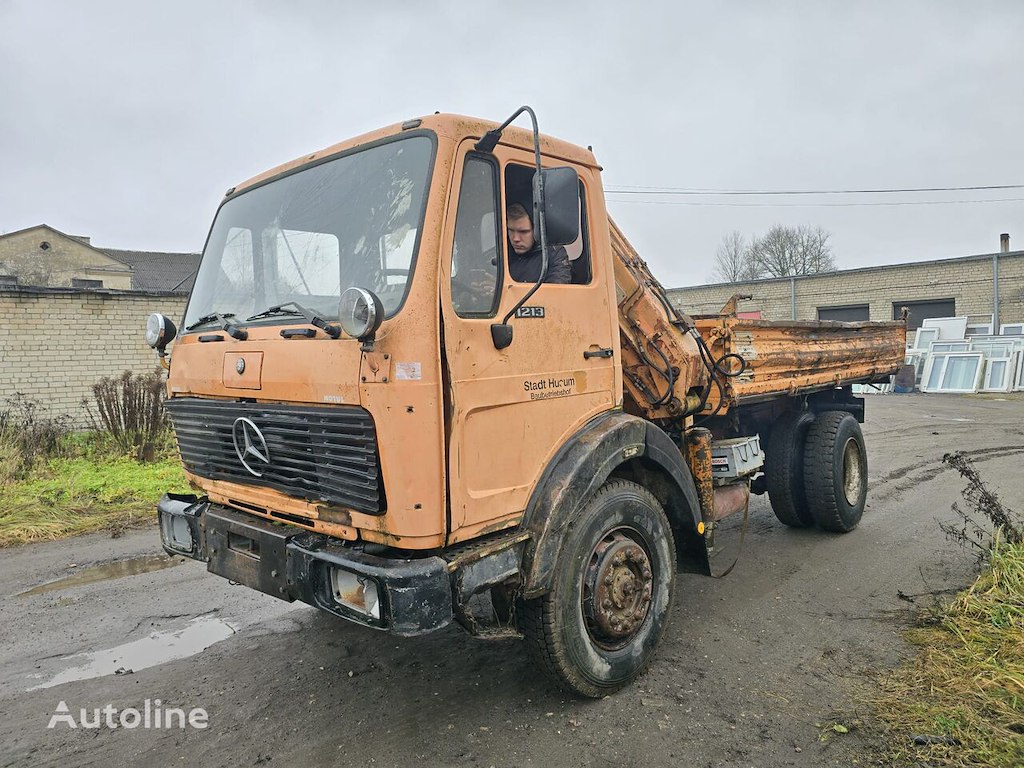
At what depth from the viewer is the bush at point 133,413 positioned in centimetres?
944

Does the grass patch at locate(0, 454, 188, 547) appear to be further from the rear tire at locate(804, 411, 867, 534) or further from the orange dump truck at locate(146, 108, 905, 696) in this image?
the rear tire at locate(804, 411, 867, 534)

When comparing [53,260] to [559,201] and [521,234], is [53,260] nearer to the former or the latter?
[521,234]

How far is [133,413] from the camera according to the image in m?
9.56

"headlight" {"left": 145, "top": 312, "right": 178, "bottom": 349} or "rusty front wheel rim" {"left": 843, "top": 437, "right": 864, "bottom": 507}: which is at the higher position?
"headlight" {"left": 145, "top": 312, "right": 178, "bottom": 349}

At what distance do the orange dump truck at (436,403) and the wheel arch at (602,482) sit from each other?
0.01 m

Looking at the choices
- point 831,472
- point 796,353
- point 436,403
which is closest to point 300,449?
point 436,403

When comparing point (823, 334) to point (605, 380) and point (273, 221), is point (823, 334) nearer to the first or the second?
point (605, 380)

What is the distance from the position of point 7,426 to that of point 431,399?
902 cm

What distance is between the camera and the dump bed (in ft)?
13.3

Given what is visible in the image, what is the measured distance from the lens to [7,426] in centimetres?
907

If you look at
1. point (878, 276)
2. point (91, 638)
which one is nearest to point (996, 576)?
point (91, 638)

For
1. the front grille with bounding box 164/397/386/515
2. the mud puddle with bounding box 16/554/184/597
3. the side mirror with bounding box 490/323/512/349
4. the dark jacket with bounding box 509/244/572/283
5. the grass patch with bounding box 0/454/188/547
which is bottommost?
the mud puddle with bounding box 16/554/184/597

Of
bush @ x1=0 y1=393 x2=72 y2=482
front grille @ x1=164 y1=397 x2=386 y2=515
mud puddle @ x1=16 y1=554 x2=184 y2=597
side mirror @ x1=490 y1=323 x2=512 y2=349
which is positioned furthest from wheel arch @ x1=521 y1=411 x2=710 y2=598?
bush @ x1=0 y1=393 x2=72 y2=482

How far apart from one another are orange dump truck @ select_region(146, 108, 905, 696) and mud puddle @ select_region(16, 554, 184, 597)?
2109mm
